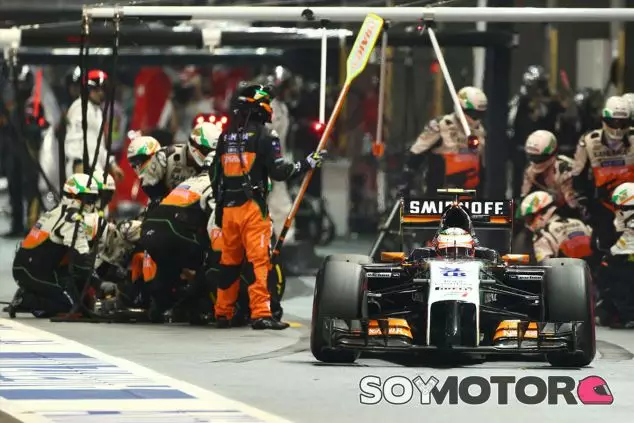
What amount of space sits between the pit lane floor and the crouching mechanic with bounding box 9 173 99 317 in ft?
Result: 1.00

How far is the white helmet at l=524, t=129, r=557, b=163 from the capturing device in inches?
727

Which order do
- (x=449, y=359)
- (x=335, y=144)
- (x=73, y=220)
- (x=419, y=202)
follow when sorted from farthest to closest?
(x=335, y=144) < (x=73, y=220) < (x=419, y=202) < (x=449, y=359)

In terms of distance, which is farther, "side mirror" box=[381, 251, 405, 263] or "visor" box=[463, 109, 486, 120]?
"visor" box=[463, 109, 486, 120]

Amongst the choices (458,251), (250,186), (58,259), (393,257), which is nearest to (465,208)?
(393,257)

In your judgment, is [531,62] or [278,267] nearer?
[278,267]

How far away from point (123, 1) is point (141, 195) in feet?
24.9

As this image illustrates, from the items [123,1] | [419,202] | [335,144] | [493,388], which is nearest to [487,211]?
[419,202]

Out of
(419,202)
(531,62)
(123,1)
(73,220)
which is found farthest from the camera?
(531,62)

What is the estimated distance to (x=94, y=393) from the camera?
11.5m

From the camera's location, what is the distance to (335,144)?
2664cm

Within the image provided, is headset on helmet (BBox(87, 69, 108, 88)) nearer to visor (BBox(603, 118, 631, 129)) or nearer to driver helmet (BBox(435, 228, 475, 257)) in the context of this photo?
visor (BBox(603, 118, 631, 129))

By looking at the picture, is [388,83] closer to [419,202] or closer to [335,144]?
[335,144]

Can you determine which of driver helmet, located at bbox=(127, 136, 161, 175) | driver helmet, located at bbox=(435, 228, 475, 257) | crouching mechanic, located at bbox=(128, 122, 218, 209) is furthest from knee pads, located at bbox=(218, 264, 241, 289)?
driver helmet, located at bbox=(435, 228, 475, 257)

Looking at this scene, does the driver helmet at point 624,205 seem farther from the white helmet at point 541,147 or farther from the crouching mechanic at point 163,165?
the crouching mechanic at point 163,165
